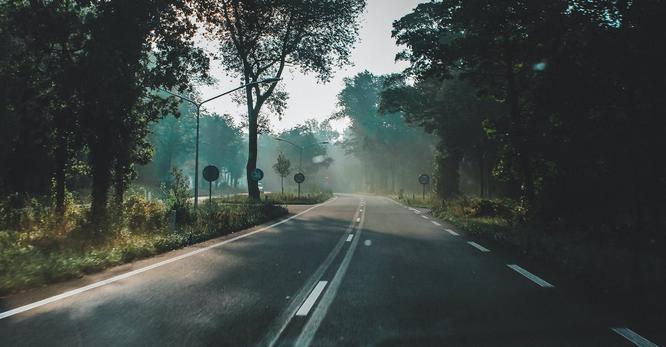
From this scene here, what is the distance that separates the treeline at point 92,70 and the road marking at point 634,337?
42.6ft

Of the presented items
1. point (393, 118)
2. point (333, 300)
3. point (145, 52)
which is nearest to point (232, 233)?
point (145, 52)

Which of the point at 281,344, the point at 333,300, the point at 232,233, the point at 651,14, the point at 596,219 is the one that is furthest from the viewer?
the point at 232,233

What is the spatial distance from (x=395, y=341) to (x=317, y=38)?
30.1 m

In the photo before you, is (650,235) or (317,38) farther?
(317,38)

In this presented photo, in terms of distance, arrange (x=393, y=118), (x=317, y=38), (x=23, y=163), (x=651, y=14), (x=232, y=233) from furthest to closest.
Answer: (x=393, y=118) < (x=317, y=38) < (x=23, y=163) < (x=232, y=233) < (x=651, y=14)

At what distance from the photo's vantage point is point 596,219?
12.7m

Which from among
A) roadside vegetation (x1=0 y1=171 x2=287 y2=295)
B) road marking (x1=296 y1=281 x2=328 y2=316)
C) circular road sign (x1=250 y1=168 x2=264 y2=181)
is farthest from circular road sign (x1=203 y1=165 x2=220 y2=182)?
road marking (x1=296 y1=281 x2=328 y2=316)

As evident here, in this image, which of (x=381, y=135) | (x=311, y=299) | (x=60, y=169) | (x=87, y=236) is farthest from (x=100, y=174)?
(x=381, y=135)

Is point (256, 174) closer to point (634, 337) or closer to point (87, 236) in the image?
point (87, 236)

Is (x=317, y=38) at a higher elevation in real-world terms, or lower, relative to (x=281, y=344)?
higher

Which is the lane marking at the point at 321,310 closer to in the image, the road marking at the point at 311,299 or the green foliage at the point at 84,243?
the road marking at the point at 311,299

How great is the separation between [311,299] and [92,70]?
10.5 meters

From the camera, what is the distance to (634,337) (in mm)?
4332

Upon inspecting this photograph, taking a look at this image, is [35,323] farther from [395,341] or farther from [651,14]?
[651,14]
